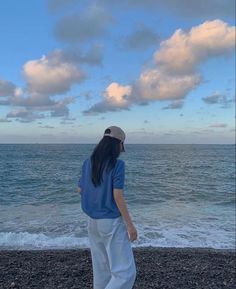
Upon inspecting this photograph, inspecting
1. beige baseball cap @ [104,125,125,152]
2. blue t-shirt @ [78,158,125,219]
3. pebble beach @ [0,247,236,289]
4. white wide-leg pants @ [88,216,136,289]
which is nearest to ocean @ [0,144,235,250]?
pebble beach @ [0,247,236,289]

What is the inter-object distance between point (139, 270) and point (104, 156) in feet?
10.9

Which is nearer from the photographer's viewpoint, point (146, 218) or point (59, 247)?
Answer: point (59, 247)

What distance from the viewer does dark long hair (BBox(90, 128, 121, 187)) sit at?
4.28 metres

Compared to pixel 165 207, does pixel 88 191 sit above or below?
above

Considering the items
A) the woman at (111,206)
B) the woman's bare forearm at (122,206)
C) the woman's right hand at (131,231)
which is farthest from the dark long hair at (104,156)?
the woman's right hand at (131,231)

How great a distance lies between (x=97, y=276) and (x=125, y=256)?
48cm

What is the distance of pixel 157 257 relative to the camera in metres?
8.08

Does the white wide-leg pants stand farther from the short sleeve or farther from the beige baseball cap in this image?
the beige baseball cap

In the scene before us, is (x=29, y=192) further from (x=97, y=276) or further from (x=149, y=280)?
(x=97, y=276)

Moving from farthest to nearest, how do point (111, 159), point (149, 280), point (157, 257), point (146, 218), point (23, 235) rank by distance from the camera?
point (146, 218), point (23, 235), point (157, 257), point (149, 280), point (111, 159)

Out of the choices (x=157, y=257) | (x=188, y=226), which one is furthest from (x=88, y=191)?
(x=188, y=226)

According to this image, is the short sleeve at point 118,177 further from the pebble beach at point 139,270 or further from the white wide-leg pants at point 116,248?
the pebble beach at point 139,270

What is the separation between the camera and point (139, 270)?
695cm

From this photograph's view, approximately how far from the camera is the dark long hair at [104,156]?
428 centimetres
